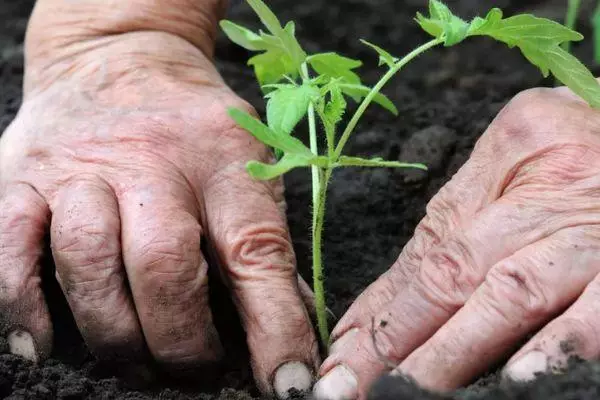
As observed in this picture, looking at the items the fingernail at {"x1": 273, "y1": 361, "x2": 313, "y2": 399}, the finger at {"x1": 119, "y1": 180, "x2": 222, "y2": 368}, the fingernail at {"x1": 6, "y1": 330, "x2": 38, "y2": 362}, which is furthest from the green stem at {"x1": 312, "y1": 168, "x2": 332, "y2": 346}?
the fingernail at {"x1": 6, "y1": 330, "x2": 38, "y2": 362}

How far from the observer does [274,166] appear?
1.28 m

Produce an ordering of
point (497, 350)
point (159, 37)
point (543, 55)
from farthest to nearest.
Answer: point (159, 37), point (543, 55), point (497, 350)

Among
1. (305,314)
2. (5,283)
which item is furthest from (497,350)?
(5,283)

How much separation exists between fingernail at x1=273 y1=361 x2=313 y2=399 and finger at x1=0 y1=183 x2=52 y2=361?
1.52 feet

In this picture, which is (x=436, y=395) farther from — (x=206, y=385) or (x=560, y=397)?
(x=206, y=385)

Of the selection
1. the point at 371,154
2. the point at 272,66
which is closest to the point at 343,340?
the point at 272,66

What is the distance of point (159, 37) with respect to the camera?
2.18 metres

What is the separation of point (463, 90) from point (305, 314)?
147 cm

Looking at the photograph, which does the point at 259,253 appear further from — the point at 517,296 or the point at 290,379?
the point at 517,296

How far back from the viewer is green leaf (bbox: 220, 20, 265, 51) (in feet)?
5.13

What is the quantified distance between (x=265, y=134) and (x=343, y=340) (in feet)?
1.67

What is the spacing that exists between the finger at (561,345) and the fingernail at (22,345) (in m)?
0.90

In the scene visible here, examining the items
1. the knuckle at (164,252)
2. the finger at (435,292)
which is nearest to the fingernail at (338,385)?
the finger at (435,292)

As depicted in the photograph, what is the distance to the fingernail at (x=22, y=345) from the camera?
1.63 metres
